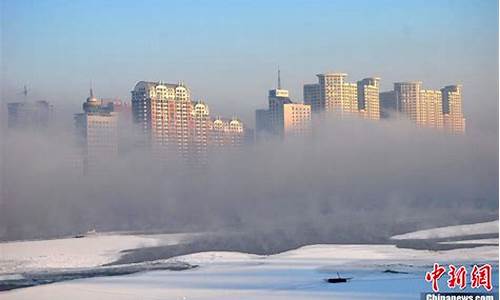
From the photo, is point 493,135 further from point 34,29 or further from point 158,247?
point 34,29

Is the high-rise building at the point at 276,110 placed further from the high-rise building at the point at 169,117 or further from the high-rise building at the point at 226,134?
the high-rise building at the point at 169,117

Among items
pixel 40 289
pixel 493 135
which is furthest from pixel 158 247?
pixel 493 135

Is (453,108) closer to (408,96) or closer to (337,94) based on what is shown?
(408,96)

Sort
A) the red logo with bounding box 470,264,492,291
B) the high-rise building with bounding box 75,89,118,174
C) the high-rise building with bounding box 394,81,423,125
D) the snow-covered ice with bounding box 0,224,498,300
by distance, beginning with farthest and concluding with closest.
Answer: the high-rise building with bounding box 75,89,118,174 < the high-rise building with bounding box 394,81,423,125 < the snow-covered ice with bounding box 0,224,498,300 < the red logo with bounding box 470,264,492,291

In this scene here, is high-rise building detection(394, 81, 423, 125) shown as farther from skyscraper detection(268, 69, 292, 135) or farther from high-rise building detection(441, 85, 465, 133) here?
skyscraper detection(268, 69, 292, 135)

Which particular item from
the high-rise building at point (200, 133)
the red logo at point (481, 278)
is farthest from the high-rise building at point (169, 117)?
the red logo at point (481, 278)

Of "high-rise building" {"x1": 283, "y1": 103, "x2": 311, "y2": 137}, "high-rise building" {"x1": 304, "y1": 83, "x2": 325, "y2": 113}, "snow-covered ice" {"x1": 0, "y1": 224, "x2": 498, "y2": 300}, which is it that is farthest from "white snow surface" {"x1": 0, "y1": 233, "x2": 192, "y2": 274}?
"high-rise building" {"x1": 304, "y1": 83, "x2": 325, "y2": 113}
